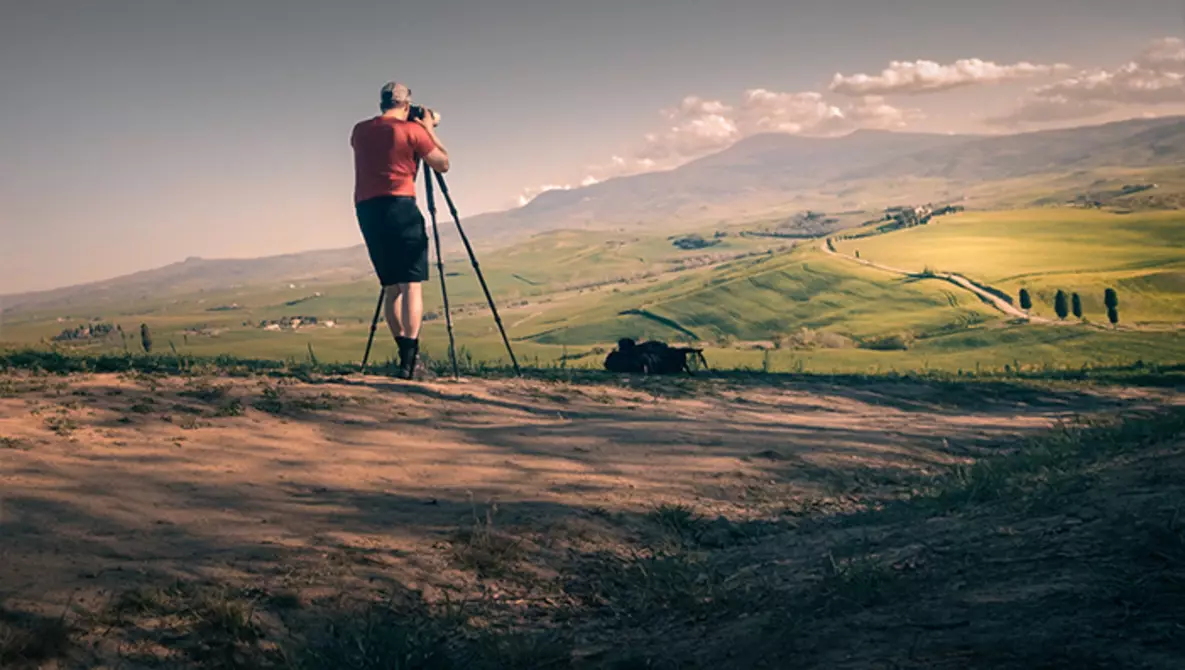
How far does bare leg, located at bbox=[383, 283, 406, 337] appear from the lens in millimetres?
11078

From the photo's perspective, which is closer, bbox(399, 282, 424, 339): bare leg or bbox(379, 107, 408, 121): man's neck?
bbox(379, 107, 408, 121): man's neck

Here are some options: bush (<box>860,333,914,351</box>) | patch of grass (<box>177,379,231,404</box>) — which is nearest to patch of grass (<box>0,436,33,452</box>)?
patch of grass (<box>177,379,231,404</box>)

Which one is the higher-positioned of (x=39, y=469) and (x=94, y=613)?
(x=39, y=469)

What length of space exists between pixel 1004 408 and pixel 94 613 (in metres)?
14.7

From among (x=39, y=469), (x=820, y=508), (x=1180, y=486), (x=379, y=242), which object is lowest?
(x=820, y=508)

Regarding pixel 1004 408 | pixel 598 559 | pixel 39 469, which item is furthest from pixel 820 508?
pixel 1004 408

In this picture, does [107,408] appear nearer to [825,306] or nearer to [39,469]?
[39,469]

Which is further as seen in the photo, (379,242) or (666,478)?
(379,242)

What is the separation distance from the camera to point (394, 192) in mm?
10688

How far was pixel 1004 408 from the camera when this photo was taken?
1452 centimetres

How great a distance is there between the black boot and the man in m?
0.22

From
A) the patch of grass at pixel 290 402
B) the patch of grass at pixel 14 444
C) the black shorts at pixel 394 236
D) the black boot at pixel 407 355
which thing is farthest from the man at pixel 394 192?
the patch of grass at pixel 14 444

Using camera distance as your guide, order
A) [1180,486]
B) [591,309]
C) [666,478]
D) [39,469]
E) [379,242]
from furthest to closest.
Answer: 1. [591,309]
2. [379,242]
3. [666,478]
4. [39,469]
5. [1180,486]

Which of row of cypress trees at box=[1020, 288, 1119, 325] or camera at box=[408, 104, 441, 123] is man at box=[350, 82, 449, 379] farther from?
row of cypress trees at box=[1020, 288, 1119, 325]
